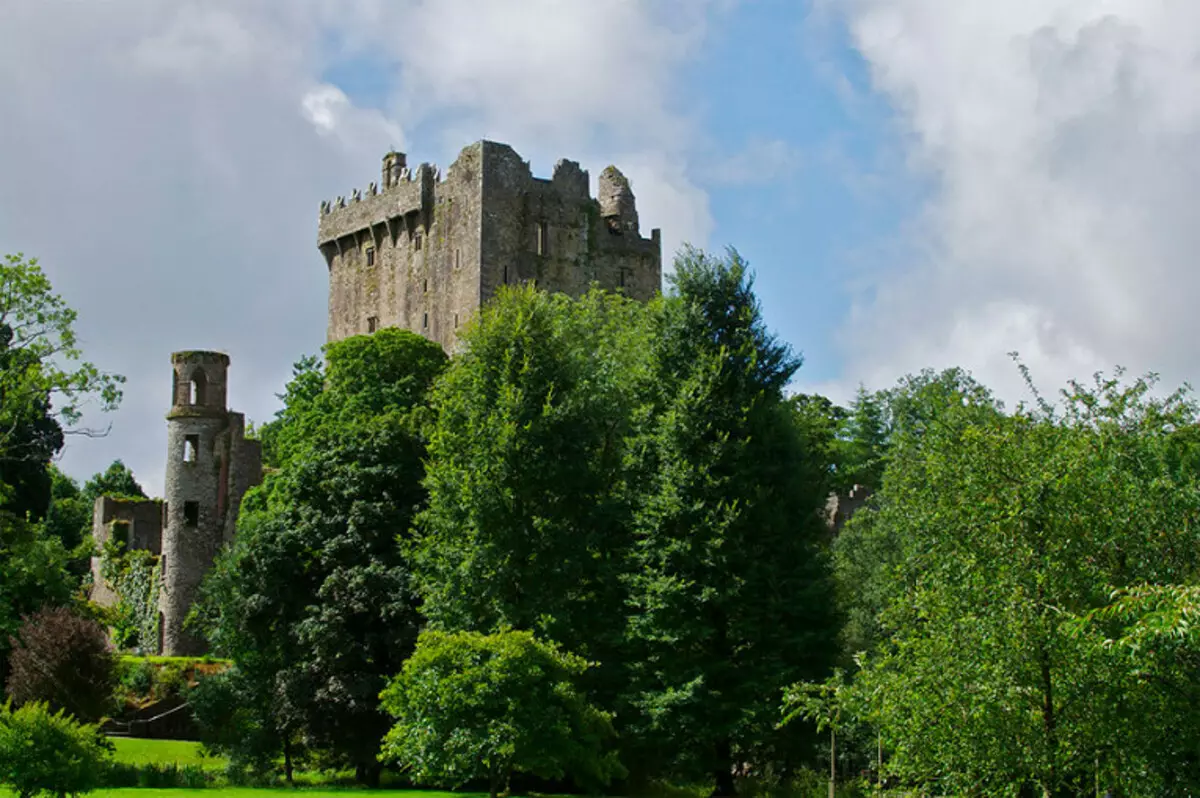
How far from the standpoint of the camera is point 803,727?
29375 millimetres

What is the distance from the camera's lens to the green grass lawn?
34.2m

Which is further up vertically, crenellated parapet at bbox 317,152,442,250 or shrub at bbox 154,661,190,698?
crenellated parapet at bbox 317,152,442,250

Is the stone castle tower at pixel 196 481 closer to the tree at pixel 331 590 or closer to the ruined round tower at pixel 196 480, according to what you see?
the ruined round tower at pixel 196 480

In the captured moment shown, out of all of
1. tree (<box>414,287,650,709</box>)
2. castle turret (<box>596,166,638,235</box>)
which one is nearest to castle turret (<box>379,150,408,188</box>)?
castle turret (<box>596,166,638,235</box>)

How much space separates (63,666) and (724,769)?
52.1ft

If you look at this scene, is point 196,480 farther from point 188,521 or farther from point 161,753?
point 161,753

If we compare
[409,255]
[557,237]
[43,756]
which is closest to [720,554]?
[43,756]

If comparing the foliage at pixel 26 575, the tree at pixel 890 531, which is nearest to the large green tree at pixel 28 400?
the foliage at pixel 26 575

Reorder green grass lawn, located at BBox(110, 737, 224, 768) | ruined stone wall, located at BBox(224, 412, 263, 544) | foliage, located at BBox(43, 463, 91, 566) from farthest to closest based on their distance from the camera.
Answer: foliage, located at BBox(43, 463, 91, 566) → ruined stone wall, located at BBox(224, 412, 263, 544) → green grass lawn, located at BBox(110, 737, 224, 768)

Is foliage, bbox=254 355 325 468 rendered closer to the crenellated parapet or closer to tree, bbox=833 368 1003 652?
the crenellated parapet

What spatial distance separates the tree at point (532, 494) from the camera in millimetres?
30234

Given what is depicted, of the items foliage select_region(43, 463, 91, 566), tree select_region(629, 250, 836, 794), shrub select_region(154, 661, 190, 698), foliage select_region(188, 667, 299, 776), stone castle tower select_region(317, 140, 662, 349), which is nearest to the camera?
tree select_region(629, 250, 836, 794)

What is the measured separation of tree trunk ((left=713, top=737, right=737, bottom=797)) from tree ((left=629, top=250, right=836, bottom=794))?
30 millimetres

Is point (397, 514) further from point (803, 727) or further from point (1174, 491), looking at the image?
point (1174, 491)
